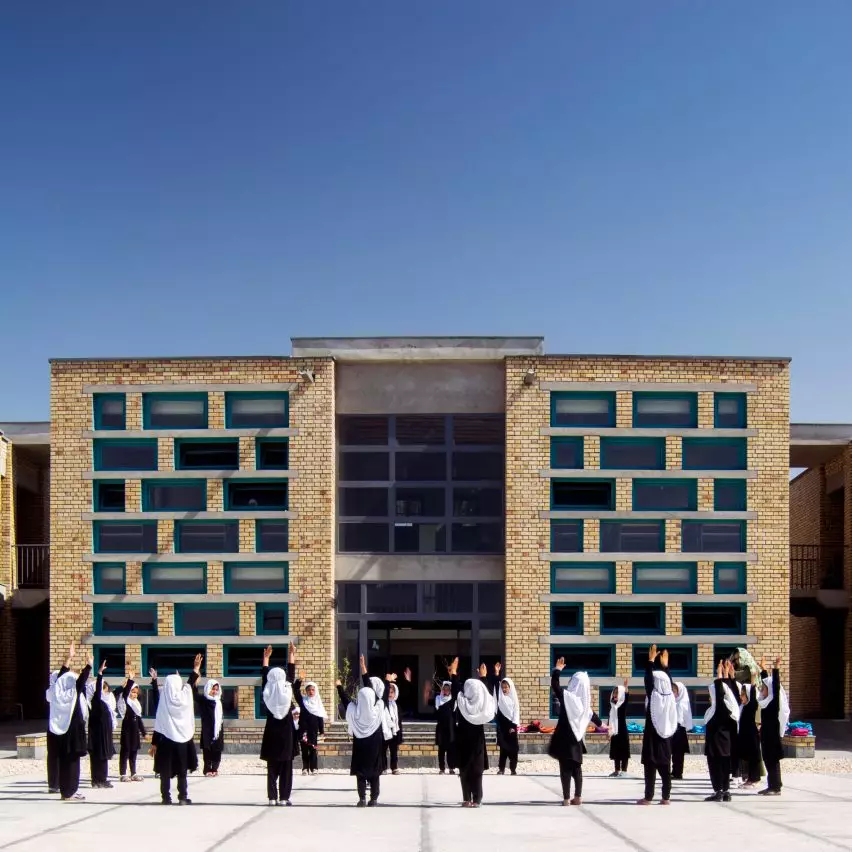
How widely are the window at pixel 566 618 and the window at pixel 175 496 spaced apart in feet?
26.9

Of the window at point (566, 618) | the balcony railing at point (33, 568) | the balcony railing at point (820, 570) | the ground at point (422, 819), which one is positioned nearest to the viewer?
the ground at point (422, 819)

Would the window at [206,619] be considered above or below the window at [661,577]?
below

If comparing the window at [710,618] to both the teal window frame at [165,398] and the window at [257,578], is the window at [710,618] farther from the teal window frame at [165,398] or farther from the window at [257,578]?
the teal window frame at [165,398]

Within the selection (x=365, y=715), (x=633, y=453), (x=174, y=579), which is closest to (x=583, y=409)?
(x=633, y=453)

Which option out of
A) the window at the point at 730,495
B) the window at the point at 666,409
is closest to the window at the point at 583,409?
the window at the point at 666,409

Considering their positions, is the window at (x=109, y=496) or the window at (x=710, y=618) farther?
the window at (x=109, y=496)

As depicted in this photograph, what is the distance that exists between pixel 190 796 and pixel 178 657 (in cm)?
1123

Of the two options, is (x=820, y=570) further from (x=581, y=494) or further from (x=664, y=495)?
(x=581, y=494)

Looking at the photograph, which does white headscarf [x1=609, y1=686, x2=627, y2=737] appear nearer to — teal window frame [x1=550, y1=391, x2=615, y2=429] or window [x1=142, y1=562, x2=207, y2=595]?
teal window frame [x1=550, y1=391, x2=615, y2=429]

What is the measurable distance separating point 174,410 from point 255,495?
8.87 feet

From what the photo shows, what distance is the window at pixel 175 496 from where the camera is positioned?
97.4ft

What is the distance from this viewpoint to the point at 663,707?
1697 cm

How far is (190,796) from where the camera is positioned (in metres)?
18.4

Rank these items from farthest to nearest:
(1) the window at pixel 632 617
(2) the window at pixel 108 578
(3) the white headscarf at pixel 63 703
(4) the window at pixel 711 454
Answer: (4) the window at pixel 711 454 < (2) the window at pixel 108 578 < (1) the window at pixel 632 617 < (3) the white headscarf at pixel 63 703
